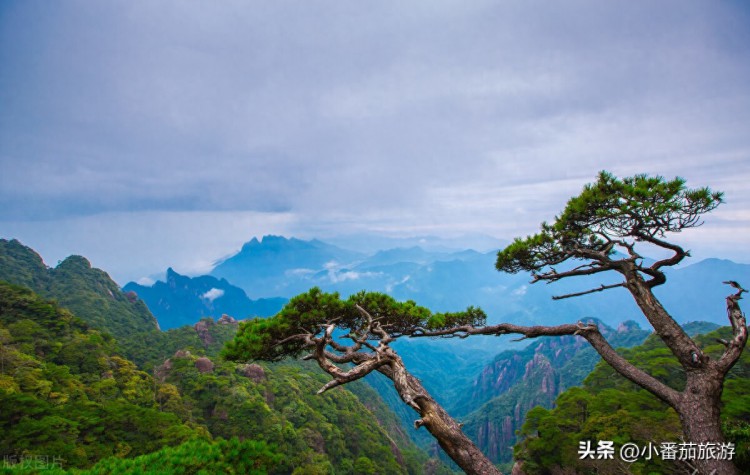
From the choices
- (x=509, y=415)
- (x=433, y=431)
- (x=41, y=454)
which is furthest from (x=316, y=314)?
(x=509, y=415)

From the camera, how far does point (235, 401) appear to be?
133 feet

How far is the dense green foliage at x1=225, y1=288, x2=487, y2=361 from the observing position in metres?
9.34

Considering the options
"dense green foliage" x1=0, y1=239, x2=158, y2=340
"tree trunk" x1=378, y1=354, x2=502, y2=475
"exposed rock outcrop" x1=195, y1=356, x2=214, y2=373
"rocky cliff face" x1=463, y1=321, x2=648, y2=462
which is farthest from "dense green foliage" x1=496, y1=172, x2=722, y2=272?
"rocky cliff face" x1=463, y1=321, x2=648, y2=462

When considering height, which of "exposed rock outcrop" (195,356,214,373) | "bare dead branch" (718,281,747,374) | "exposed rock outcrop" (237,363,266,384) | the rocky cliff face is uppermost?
"bare dead branch" (718,281,747,374)

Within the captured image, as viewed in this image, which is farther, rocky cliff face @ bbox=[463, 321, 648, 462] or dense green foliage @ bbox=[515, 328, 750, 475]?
rocky cliff face @ bbox=[463, 321, 648, 462]

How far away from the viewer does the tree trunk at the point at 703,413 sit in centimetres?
629

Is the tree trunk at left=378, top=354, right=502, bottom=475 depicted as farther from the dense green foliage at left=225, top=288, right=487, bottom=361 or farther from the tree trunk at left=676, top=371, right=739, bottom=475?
the tree trunk at left=676, top=371, right=739, bottom=475

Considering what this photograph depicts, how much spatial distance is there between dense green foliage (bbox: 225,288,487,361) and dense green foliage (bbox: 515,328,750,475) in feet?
28.4

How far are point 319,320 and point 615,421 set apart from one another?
69.2ft

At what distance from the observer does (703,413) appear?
6.75 metres

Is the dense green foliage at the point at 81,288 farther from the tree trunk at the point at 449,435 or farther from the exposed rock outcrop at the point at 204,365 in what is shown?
the tree trunk at the point at 449,435

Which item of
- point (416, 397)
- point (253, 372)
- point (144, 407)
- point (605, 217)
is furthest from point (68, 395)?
point (605, 217)

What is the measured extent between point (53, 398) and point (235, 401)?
793 inches

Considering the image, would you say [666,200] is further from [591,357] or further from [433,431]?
[591,357]
